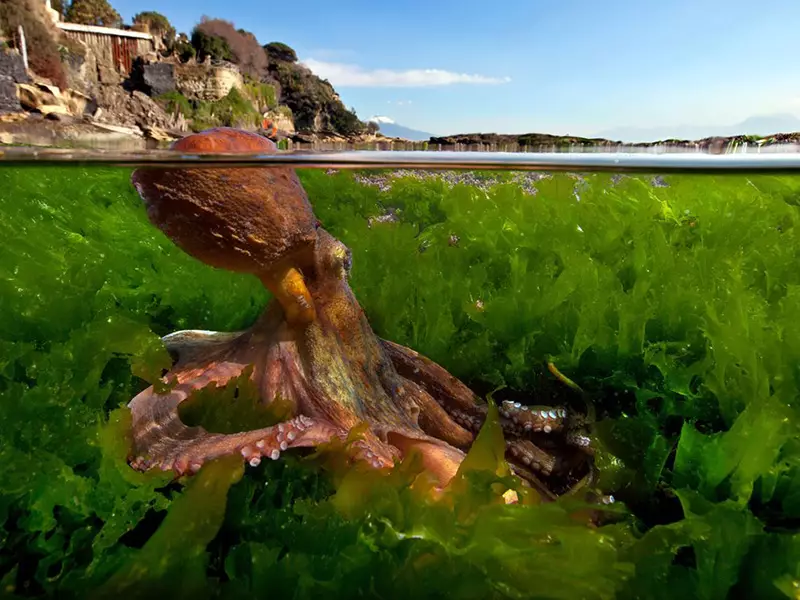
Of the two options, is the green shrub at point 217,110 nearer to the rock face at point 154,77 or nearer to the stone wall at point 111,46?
the rock face at point 154,77

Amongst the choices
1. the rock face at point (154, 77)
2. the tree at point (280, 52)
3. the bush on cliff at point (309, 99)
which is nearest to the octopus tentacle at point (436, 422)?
the bush on cliff at point (309, 99)

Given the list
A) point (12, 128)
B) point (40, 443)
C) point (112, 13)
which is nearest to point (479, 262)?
point (40, 443)

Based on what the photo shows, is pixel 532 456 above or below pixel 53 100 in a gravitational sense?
below

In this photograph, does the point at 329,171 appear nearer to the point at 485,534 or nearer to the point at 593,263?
the point at 593,263

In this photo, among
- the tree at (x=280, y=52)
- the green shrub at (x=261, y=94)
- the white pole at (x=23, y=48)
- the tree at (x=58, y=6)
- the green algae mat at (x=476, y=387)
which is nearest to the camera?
the green algae mat at (x=476, y=387)

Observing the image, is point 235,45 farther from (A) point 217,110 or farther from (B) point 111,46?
(B) point 111,46

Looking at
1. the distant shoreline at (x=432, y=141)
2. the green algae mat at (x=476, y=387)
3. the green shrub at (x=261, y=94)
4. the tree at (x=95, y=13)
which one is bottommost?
A: the green algae mat at (x=476, y=387)

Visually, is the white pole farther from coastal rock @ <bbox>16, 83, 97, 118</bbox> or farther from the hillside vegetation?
coastal rock @ <bbox>16, 83, 97, 118</bbox>

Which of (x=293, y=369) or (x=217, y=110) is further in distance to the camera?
(x=217, y=110)

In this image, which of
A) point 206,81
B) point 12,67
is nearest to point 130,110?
point 206,81
